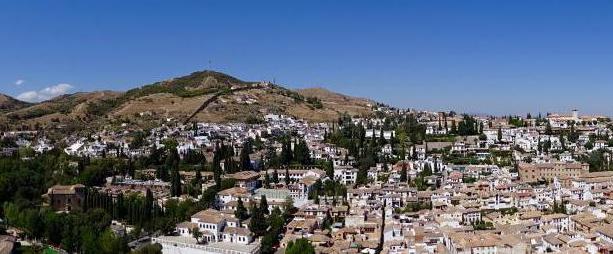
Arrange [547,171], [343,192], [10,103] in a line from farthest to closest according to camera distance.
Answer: [10,103]
[547,171]
[343,192]

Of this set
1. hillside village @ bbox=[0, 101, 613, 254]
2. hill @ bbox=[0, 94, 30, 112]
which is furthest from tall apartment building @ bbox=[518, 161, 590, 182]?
hill @ bbox=[0, 94, 30, 112]

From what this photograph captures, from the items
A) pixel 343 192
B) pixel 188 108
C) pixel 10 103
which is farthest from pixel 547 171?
pixel 10 103

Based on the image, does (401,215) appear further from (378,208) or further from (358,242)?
(358,242)

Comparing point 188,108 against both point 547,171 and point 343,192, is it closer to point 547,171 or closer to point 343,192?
point 343,192

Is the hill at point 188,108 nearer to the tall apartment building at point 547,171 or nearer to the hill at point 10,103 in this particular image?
the hill at point 10,103

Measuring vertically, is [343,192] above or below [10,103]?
below

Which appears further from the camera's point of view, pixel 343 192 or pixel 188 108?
pixel 188 108

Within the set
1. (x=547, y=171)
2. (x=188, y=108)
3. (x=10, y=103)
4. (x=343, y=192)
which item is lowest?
(x=343, y=192)
